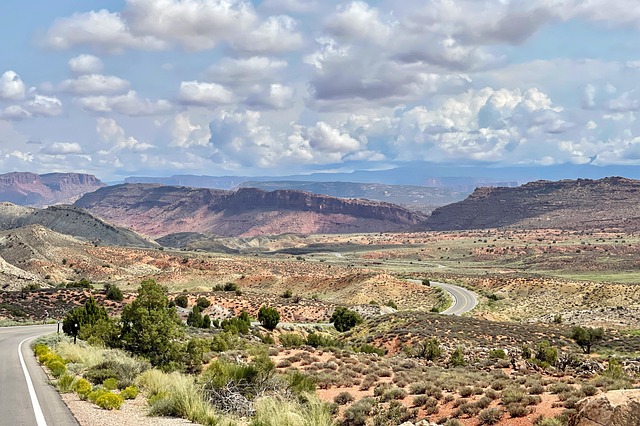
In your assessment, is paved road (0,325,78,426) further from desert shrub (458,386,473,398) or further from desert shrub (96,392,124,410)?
desert shrub (458,386,473,398)

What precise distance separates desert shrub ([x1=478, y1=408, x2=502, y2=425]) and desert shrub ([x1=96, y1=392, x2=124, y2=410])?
1014 centimetres

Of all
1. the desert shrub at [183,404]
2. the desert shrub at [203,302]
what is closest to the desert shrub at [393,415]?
the desert shrub at [183,404]

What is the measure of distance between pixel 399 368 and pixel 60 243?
107m

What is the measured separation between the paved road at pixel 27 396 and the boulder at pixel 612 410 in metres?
11.5

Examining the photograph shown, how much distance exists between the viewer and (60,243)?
11588 cm

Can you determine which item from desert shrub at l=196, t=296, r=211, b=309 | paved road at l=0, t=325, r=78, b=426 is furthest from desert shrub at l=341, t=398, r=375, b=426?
desert shrub at l=196, t=296, r=211, b=309

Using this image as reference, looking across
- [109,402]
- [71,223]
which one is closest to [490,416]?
[109,402]

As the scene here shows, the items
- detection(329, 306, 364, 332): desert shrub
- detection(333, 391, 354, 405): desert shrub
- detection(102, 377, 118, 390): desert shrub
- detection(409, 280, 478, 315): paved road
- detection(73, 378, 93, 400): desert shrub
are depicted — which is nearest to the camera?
detection(73, 378, 93, 400): desert shrub

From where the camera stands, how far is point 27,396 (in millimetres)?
16594

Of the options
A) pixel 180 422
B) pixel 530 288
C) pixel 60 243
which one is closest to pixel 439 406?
pixel 180 422

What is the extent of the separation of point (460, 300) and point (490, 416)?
205 ft

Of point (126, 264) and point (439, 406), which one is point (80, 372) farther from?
point (126, 264)

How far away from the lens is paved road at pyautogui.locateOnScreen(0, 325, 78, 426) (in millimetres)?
13586

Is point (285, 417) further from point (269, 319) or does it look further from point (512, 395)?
point (269, 319)
